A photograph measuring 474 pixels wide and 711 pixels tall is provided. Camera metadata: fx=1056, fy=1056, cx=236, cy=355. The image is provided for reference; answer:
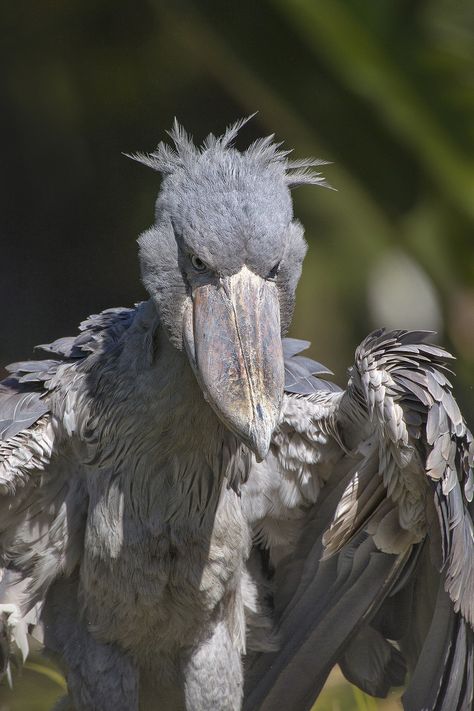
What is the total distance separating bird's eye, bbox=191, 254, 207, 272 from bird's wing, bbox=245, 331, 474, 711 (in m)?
0.47

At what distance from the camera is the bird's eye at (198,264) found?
7.32 feet

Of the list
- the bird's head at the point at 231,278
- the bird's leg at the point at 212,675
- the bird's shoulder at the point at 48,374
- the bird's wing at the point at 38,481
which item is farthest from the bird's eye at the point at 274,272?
the bird's leg at the point at 212,675

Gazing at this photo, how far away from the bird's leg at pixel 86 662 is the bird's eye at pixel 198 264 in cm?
109

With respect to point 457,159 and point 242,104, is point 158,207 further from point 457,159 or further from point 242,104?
point 242,104

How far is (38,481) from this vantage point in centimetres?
272

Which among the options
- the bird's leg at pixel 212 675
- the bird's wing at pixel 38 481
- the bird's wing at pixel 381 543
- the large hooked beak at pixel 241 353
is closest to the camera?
the large hooked beak at pixel 241 353

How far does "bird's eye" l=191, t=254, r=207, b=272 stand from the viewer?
2232 millimetres

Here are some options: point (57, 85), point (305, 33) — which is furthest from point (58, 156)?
point (305, 33)

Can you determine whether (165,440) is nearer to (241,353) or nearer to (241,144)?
(241,353)

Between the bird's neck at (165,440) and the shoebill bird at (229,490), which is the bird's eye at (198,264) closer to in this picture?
the shoebill bird at (229,490)

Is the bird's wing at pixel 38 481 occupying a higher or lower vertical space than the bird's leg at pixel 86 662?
higher

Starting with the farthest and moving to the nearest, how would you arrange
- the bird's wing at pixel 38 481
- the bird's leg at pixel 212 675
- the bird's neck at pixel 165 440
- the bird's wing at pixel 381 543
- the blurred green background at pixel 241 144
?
1. the blurred green background at pixel 241 144
2. the bird's leg at pixel 212 675
3. the bird's wing at pixel 38 481
4. the bird's neck at pixel 165 440
5. the bird's wing at pixel 381 543

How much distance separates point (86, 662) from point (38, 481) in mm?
520

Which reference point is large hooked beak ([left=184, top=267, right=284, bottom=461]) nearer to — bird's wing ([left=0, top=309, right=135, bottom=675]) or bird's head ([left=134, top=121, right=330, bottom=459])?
bird's head ([left=134, top=121, right=330, bottom=459])
